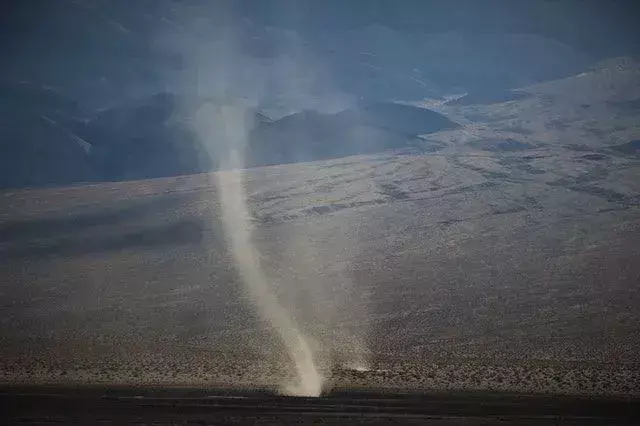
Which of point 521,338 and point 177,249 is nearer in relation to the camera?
point 521,338

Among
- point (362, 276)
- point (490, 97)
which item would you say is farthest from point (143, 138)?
point (490, 97)

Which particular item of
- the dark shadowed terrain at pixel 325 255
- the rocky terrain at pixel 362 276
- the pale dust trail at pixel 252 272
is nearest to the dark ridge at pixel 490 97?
the dark shadowed terrain at pixel 325 255

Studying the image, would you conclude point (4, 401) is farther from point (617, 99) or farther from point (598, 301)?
point (617, 99)

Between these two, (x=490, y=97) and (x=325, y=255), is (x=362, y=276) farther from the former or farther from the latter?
(x=490, y=97)

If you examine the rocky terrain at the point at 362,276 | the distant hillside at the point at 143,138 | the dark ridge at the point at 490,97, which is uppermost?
the dark ridge at the point at 490,97

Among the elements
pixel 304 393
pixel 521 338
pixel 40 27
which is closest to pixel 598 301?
pixel 521 338

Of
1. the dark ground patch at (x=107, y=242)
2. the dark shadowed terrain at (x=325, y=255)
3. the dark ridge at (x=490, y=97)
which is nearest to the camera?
the dark shadowed terrain at (x=325, y=255)

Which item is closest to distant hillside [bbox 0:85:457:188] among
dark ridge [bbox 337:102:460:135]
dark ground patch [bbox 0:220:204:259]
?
dark ridge [bbox 337:102:460:135]

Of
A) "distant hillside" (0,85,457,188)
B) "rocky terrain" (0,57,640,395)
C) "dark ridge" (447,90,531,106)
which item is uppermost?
"dark ridge" (447,90,531,106)

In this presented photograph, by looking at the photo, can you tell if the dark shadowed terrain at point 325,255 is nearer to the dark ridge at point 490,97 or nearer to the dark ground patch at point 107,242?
the dark ground patch at point 107,242

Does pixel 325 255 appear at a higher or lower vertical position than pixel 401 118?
lower

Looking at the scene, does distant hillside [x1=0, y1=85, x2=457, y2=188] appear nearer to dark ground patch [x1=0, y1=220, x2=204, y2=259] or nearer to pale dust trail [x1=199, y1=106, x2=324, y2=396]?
pale dust trail [x1=199, y1=106, x2=324, y2=396]
